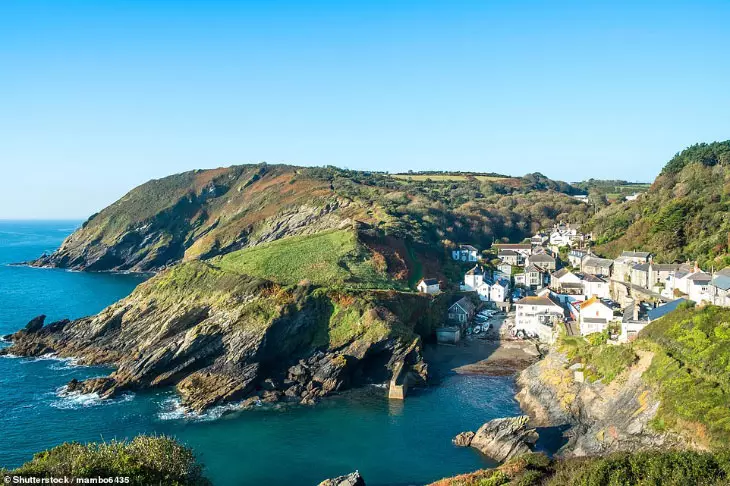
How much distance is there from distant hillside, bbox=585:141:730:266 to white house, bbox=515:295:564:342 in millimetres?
18113

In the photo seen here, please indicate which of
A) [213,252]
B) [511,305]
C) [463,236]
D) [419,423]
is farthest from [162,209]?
[419,423]

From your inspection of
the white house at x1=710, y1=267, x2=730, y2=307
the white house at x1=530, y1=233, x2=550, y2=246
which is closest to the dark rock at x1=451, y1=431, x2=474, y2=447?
the white house at x1=710, y1=267, x2=730, y2=307

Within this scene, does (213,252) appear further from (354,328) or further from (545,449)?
(545,449)

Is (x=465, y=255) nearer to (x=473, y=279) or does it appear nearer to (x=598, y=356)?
(x=473, y=279)

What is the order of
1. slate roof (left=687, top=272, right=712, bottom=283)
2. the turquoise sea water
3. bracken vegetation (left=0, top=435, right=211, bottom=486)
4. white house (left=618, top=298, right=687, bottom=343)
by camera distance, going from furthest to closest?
slate roof (left=687, top=272, right=712, bottom=283)
white house (left=618, top=298, right=687, bottom=343)
the turquoise sea water
bracken vegetation (left=0, top=435, right=211, bottom=486)

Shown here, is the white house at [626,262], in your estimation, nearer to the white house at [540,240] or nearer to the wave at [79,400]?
the white house at [540,240]

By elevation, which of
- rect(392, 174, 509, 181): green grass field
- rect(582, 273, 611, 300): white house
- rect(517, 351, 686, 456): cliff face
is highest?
rect(392, 174, 509, 181): green grass field

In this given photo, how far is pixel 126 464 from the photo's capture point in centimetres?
2155

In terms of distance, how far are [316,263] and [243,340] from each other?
17.8 meters

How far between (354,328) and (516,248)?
50031 millimetres

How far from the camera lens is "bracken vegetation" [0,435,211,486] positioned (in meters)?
19.6

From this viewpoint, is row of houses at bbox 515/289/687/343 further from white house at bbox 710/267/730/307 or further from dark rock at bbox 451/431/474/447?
dark rock at bbox 451/431/474/447

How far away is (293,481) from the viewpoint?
100 feet

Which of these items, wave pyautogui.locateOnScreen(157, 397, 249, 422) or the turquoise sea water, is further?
wave pyautogui.locateOnScreen(157, 397, 249, 422)
